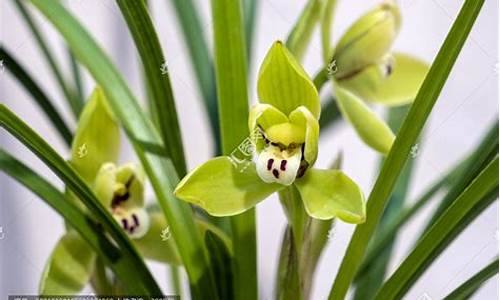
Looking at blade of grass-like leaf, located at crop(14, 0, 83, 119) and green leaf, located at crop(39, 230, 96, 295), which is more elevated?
blade of grass-like leaf, located at crop(14, 0, 83, 119)

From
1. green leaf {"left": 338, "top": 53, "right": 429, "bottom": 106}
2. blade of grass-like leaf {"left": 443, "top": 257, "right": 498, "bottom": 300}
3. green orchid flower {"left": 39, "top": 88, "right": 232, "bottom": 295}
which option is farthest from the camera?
green leaf {"left": 338, "top": 53, "right": 429, "bottom": 106}

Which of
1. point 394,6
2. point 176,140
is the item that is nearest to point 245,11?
point 394,6

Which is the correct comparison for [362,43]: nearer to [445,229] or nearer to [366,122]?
[366,122]

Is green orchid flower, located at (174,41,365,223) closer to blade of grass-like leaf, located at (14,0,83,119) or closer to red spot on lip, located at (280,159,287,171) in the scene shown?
red spot on lip, located at (280,159,287,171)

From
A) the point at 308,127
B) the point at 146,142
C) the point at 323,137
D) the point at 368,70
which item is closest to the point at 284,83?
the point at 308,127

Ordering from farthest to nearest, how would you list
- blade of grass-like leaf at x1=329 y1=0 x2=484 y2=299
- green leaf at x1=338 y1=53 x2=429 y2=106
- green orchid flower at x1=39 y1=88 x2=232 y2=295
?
green leaf at x1=338 y1=53 x2=429 y2=106 → green orchid flower at x1=39 y1=88 x2=232 y2=295 → blade of grass-like leaf at x1=329 y1=0 x2=484 y2=299

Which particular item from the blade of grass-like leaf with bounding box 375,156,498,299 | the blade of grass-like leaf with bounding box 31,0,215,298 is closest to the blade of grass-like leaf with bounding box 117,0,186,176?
the blade of grass-like leaf with bounding box 31,0,215,298

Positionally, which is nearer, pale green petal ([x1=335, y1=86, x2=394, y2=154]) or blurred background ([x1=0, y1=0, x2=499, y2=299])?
pale green petal ([x1=335, y1=86, x2=394, y2=154])
